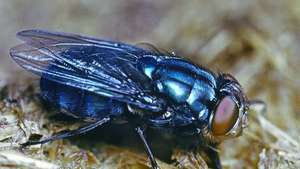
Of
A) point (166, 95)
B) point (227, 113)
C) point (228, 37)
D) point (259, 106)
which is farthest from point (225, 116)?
point (228, 37)

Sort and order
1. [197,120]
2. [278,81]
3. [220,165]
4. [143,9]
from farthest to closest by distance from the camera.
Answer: [143,9], [278,81], [220,165], [197,120]

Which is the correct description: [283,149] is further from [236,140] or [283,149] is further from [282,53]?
[282,53]

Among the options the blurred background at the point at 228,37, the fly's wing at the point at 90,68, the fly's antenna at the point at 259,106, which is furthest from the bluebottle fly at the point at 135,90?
the fly's antenna at the point at 259,106

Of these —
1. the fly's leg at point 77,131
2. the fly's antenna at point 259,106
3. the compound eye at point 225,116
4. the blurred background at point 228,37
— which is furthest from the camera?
the fly's antenna at point 259,106

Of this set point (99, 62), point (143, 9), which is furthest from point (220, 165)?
point (143, 9)

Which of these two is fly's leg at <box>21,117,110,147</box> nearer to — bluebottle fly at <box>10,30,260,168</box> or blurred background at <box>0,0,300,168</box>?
bluebottle fly at <box>10,30,260,168</box>

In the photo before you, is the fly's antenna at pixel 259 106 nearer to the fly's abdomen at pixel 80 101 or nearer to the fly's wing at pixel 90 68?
the fly's wing at pixel 90 68

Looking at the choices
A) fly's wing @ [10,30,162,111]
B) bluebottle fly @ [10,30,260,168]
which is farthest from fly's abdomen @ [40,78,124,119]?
fly's wing @ [10,30,162,111]
